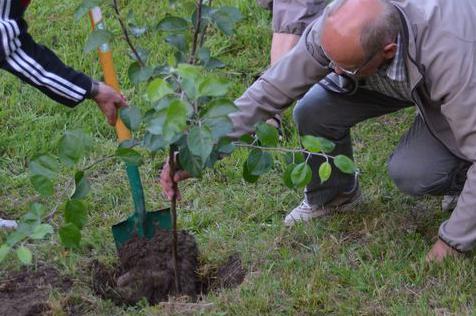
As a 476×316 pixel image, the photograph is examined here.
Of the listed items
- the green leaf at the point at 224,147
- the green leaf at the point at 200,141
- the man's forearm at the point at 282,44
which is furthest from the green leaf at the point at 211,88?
the man's forearm at the point at 282,44

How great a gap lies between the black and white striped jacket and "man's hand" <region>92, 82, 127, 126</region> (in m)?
Answer: 0.05

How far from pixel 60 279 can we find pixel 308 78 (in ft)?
3.97

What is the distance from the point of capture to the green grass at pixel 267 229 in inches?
124

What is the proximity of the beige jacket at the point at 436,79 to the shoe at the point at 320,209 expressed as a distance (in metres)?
0.63

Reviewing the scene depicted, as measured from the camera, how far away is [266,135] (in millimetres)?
2896

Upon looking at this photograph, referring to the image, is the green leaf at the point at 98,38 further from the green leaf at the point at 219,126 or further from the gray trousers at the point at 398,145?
the gray trousers at the point at 398,145

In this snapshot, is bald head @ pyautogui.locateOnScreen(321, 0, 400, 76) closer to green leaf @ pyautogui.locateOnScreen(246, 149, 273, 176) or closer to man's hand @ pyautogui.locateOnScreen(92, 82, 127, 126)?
green leaf @ pyautogui.locateOnScreen(246, 149, 273, 176)

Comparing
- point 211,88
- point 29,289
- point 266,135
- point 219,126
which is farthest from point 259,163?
point 29,289

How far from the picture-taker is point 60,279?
11.3 ft

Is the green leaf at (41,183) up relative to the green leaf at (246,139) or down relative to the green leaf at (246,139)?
up

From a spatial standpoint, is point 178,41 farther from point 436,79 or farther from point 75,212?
point 436,79

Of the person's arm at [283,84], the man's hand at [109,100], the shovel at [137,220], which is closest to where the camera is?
the person's arm at [283,84]

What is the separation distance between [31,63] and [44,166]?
68cm

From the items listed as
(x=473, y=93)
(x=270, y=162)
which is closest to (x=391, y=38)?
(x=473, y=93)
